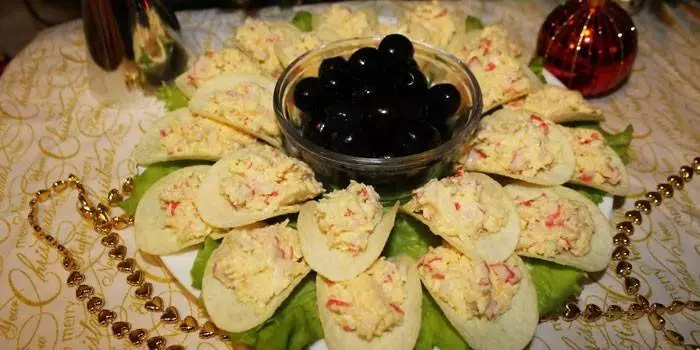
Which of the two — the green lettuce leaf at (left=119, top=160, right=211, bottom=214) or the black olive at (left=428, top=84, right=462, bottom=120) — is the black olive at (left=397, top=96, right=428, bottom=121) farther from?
the green lettuce leaf at (left=119, top=160, right=211, bottom=214)

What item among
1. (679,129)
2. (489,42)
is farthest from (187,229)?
(679,129)

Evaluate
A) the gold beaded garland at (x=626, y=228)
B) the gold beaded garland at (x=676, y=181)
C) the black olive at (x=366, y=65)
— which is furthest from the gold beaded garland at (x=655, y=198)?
the black olive at (x=366, y=65)

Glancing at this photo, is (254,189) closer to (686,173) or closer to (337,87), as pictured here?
(337,87)

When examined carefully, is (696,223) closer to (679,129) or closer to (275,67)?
(679,129)

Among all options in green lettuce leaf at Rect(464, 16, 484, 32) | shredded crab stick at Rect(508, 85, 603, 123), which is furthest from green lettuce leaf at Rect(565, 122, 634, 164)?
green lettuce leaf at Rect(464, 16, 484, 32)

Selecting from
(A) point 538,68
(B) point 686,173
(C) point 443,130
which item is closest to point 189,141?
(C) point 443,130
